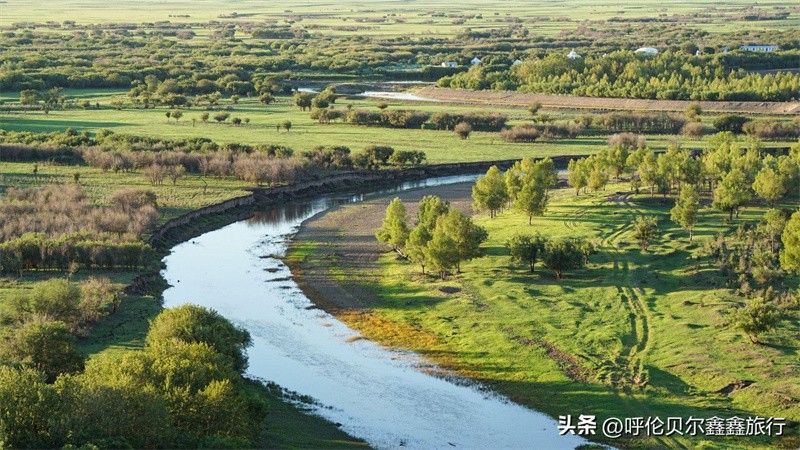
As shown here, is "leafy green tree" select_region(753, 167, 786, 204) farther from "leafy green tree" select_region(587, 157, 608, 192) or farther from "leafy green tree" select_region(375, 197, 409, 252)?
"leafy green tree" select_region(375, 197, 409, 252)

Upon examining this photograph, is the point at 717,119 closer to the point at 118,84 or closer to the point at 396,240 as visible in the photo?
the point at 396,240

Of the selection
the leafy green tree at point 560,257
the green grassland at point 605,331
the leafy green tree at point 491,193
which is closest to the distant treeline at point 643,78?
the leafy green tree at point 491,193

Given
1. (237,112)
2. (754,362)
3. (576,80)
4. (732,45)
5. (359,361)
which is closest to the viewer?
(754,362)

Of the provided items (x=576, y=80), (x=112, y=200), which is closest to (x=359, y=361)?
(x=112, y=200)

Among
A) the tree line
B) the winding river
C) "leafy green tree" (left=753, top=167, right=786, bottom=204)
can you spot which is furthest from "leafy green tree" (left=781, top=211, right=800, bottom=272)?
the tree line

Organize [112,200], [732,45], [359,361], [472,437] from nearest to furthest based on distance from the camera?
1. [472,437]
2. [359,361]
3. [112,200]
4. [732,45]

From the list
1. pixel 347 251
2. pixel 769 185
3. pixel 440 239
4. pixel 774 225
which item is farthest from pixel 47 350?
pixel 769 185
